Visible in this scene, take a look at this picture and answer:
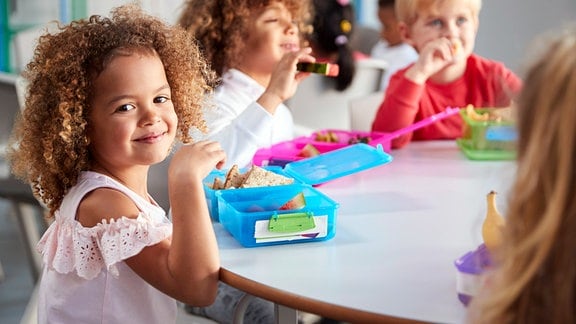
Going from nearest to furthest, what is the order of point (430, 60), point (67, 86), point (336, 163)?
point (67, 86), point (336, 163), point (430, 60)

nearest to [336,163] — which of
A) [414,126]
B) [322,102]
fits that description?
[414,126]

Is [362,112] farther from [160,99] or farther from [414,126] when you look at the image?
[160,99]

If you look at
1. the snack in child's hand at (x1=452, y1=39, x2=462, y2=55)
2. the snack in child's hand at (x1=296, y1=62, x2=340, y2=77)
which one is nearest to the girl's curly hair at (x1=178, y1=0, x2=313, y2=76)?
the snack in child's hand at (x1=296, y1=62, x2=340, y2=77)

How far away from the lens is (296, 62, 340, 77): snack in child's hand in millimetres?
1748

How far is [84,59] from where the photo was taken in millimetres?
1314

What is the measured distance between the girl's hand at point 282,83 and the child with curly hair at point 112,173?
1.01ft

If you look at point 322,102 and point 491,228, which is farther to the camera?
Result: point 322,102

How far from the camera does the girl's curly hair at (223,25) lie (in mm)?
2021

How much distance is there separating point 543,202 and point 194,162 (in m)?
0.61

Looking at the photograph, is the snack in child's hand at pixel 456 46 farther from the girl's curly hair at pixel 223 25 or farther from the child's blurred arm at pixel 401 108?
the girl's curly hair at pixel 223 25

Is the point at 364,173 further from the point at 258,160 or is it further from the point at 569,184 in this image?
the point at 569,184

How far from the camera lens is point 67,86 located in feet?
4.24

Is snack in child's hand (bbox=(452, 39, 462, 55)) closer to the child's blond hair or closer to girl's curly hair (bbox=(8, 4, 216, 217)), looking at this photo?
the child's blond hair

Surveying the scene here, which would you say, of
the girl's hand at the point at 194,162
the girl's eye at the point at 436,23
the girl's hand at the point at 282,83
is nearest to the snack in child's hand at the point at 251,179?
the girl's hand at the point at 194,162
